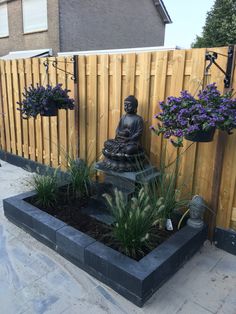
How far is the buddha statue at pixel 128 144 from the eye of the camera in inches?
110

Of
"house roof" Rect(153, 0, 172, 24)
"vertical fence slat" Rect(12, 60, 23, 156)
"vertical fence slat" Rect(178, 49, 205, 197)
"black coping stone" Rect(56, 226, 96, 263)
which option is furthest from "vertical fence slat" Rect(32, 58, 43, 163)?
"house roof" Rect(153, 0, 172, 24)

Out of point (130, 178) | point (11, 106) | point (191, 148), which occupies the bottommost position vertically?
point (130, 178)

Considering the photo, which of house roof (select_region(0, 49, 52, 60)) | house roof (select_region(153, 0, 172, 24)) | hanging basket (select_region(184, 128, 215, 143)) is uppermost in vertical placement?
house roof (select_region(153, 0, 172, 24))

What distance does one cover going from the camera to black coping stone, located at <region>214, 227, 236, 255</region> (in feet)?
8.48

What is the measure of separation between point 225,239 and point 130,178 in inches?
42.3

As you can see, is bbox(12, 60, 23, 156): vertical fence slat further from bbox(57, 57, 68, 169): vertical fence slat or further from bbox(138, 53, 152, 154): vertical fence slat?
bbox(138, 53, 152, 154): vertical fence slat

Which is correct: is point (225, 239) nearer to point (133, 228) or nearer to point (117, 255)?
point (133, 228)

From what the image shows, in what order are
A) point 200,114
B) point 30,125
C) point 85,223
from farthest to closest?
1. point 30,125
2. point 85,223
3. point 200,114

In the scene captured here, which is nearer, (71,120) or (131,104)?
(131,104)

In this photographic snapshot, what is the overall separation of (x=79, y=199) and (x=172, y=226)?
1.19 m

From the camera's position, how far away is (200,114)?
2.09 meters

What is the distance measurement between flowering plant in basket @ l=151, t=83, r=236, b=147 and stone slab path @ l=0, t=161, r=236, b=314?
3.71 ft

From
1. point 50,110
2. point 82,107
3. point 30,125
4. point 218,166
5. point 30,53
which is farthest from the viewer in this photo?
point 30,53

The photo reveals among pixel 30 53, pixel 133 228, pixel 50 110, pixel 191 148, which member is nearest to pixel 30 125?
pixel 50 110
